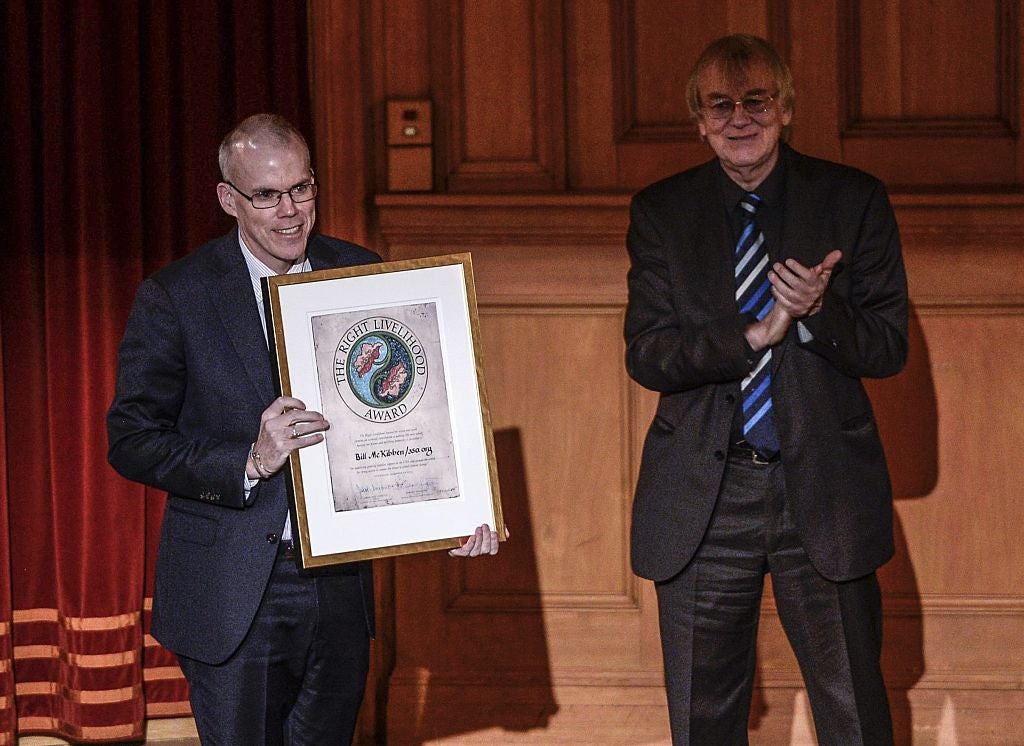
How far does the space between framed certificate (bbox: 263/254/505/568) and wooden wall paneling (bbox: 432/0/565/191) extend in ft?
5.65

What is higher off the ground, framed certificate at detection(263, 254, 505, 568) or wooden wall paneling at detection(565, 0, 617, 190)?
wooden wall paneling at detection(565, 0, 617, 190)

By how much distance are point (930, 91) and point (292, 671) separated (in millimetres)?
2698

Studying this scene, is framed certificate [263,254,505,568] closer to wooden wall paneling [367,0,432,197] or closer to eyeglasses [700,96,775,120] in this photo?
eyeglasses [700,96,775,120]

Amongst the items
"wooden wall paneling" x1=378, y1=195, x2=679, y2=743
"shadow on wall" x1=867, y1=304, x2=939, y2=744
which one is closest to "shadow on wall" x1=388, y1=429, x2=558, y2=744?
"wooden wall paneling" x1=378, y1=195, x2=679, y2=743

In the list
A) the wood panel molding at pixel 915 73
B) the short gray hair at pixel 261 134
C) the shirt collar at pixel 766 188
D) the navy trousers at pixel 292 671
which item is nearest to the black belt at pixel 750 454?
the shirt collar at pixel 766 188

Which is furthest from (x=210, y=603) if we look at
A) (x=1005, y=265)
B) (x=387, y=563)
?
(x=1005, y=265)

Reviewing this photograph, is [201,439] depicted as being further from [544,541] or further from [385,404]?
[544,541]

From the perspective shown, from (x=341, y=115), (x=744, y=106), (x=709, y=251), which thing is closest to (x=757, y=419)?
(x=709, y=251)

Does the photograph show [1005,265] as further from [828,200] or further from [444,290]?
[444,290]

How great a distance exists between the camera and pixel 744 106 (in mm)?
2592

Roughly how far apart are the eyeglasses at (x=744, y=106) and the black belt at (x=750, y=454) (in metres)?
0.69

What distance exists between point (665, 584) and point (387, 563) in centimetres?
147

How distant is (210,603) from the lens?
7.29 ft

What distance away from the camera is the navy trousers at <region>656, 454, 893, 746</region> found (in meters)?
2.55
